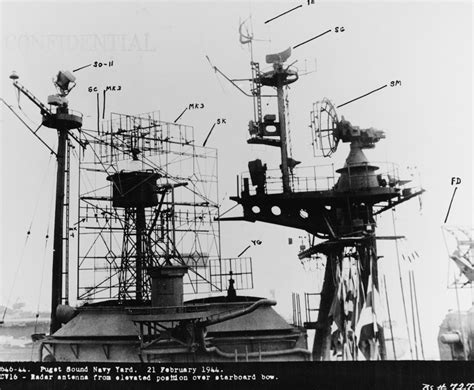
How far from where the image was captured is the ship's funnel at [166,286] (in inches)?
324

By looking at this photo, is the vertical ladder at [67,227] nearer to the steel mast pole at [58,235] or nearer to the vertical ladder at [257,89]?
the steel mast pole at [58,235]

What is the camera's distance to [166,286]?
27.1 feet

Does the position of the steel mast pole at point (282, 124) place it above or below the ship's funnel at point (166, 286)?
above

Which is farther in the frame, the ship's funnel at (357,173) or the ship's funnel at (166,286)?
the ship's funnel at (166,286)

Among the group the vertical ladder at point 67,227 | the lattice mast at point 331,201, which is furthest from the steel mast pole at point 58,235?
the lattice mast at point 331,201

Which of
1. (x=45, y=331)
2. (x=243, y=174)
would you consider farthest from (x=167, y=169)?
(x=45, y=331)

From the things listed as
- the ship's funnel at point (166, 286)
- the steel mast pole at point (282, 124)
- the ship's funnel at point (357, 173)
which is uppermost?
the steel mast pole at point (282, 124)

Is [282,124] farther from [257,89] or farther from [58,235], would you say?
[58,235]

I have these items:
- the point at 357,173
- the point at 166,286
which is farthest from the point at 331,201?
the point at 166,286

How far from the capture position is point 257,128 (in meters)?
8.23

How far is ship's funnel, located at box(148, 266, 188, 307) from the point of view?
324 inches

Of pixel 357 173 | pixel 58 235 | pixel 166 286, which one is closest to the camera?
pixel 357 173

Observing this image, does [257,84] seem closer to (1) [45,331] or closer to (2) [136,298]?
(2) [136,298]

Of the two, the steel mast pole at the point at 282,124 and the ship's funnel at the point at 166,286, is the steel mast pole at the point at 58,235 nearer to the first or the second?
the ship's funnel at the point at 166,286
